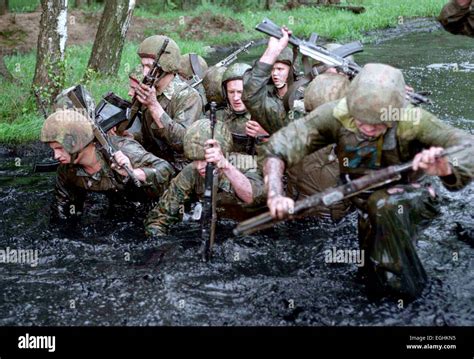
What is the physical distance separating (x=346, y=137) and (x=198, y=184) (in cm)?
201

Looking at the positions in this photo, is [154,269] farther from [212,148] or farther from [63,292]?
[212,148]

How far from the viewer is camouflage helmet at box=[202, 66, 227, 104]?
8.88 m

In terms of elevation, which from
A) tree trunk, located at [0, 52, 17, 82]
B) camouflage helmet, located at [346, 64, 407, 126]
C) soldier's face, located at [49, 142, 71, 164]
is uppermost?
camouflage helmet, located at [346, 64, 407, 126]

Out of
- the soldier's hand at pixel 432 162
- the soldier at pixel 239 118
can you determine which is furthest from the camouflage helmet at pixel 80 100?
the soldier's hand at pixel 432 162

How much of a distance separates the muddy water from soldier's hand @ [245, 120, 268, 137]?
101 cm

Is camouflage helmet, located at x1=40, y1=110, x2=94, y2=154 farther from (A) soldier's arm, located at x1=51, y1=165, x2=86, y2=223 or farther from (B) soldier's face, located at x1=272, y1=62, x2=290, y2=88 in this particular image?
(B) soldier's face, located at x1=272, y1=62, x2=290, y2=88

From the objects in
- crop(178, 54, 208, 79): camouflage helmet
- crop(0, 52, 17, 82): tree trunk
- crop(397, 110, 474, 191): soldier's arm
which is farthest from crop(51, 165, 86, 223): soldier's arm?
crop(0, 52, 17, 82): tree trunk

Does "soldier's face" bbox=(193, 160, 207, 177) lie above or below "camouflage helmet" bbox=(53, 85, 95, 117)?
below

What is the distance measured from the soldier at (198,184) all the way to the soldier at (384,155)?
0.92 m

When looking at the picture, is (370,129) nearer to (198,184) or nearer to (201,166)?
(201,166)

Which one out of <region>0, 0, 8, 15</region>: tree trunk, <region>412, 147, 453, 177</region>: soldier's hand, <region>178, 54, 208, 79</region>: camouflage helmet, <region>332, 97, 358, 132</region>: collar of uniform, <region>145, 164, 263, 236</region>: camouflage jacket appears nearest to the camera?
<region>412, 147, 453, 177</region>: soldier's hand

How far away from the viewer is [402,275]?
5.32 m

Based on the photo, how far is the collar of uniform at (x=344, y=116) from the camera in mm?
5105

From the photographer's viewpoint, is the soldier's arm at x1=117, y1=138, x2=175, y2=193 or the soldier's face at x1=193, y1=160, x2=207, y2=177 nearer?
the soldier's face at x1=193, y1=160, x2=207, y2=177
